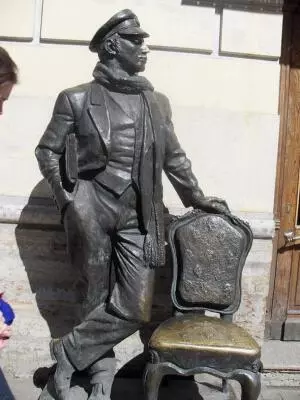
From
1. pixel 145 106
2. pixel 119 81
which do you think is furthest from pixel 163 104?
pixel 119 81

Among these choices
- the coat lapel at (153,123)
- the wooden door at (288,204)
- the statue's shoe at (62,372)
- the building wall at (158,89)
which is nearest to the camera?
the coat lapel at (153,123)

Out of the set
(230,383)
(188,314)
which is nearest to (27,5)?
(188,314)

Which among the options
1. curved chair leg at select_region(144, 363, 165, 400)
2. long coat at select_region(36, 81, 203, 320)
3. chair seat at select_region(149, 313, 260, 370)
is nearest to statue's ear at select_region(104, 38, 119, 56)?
long coat at select_region(36, 81, 203, 320)

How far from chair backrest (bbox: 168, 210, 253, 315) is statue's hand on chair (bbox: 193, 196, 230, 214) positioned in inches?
1.3

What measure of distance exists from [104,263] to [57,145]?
760mm

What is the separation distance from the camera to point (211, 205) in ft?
13.0

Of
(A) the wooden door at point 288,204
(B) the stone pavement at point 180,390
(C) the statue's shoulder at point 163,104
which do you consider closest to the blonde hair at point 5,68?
(C) the statue's shoulder at point 163,104

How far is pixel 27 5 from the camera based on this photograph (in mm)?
4387

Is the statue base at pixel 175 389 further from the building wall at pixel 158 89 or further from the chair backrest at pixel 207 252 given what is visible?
the chair backrest at pixel 207 252

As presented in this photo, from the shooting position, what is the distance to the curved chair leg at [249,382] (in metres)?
3.53

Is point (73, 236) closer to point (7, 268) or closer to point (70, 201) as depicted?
point (70, 201)

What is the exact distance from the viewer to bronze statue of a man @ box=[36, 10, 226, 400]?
3.60 meters

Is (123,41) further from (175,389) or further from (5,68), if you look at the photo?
(175,389)

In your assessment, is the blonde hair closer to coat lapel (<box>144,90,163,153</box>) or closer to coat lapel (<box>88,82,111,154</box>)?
coat lapel (<box>88,82,111,154</box>)
